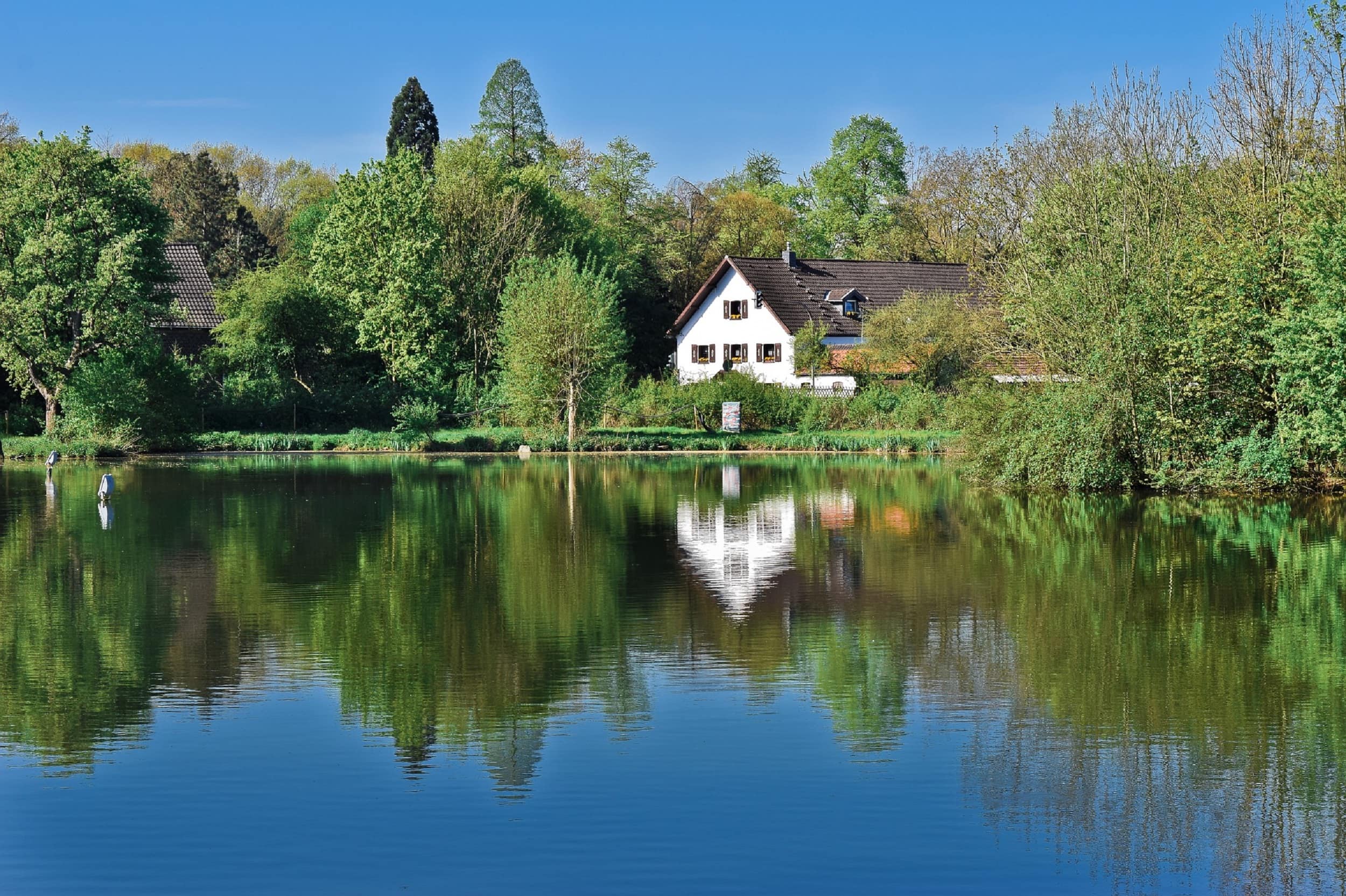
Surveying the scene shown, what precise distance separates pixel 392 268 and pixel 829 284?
26.6 m

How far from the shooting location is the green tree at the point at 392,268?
62938 mm

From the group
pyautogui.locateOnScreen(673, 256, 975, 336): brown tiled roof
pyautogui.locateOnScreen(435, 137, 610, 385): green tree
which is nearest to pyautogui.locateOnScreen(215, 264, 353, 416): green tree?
pyautogui.locateOnScreen(435, 137, 610, 385): green tree

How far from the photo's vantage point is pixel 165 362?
180 ft

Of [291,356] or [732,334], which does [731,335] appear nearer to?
[732,334]

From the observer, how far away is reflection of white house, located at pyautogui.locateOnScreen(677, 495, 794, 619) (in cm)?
2017

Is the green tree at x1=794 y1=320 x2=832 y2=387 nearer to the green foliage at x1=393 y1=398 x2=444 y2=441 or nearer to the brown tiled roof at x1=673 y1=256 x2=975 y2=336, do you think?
the brown tiled roof at x1=673 y1=256 x2=975 y2=336

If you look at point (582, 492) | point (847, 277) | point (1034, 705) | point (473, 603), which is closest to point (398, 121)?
point (847, 277)

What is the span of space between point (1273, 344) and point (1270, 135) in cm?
616

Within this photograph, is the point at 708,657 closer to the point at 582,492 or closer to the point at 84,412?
the point at 582,492

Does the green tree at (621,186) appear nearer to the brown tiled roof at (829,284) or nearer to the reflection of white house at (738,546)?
the brown tiled roof at (829,284)

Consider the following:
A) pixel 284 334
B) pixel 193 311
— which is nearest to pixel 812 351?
pixel 284 334

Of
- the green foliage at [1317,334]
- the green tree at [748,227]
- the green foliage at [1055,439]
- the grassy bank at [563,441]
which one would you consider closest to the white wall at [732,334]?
the green tree at [748,227]

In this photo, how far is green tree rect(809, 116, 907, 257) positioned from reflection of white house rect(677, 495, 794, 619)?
221 feet

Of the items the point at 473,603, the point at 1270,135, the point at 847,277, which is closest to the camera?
the point at 473,603
